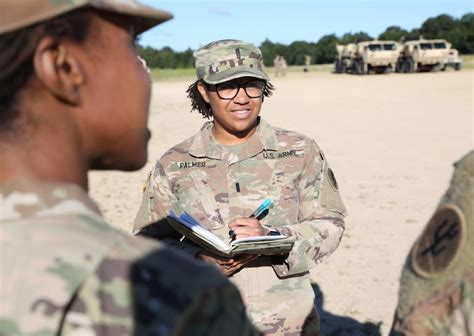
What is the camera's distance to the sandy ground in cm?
542

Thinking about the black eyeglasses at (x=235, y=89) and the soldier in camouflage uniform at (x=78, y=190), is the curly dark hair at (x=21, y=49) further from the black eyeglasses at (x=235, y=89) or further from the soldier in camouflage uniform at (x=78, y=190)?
the black eyeglasses at (x=235, y=89)

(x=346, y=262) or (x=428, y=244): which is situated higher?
(x=428, y=244)

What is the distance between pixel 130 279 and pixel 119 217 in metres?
6.79

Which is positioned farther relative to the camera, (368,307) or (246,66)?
(368,307)

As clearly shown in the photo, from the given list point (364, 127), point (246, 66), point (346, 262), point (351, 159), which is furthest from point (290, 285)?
point (364, 127)

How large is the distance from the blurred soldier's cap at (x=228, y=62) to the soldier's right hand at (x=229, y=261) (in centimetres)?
77

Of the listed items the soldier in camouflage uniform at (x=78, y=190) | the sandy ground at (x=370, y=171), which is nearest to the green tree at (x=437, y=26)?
the sandy ground at (x=370, y=171)

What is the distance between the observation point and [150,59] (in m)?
56.0

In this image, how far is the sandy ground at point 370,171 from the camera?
542 cm

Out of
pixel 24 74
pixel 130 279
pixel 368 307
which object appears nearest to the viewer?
pixel 130 279

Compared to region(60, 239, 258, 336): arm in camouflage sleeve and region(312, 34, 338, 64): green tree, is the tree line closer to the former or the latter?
region(312, 34, 338, 64): green tree

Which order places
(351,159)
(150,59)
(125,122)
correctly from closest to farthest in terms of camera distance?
1. (125,122)
2. (351,159)
3. (150,59)

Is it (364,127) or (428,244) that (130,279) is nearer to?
(428,244)

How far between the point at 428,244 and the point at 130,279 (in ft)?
1.83
